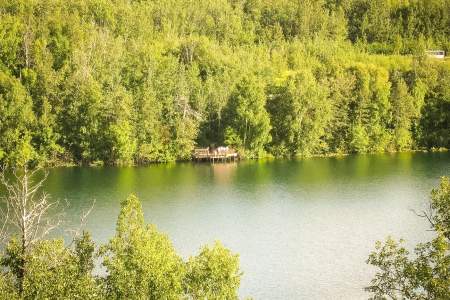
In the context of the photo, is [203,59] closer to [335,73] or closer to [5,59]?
[335,73]

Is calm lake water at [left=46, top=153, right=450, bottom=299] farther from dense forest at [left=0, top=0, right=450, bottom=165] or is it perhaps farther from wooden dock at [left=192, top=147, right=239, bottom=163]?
dense forest at [left=0, top=0, right=450, bottom=165]

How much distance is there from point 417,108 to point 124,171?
34088mm

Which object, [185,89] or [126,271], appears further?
[185,89]

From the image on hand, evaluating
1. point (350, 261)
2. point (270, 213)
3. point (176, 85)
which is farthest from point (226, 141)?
point (350, 261)

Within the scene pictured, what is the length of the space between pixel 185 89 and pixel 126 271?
49128mm

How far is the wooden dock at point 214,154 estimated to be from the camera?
6712 centimetres

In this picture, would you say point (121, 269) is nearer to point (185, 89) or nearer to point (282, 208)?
point (282, 208)

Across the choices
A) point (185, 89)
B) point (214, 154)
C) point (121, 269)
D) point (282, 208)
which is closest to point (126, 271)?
point (121, 269)

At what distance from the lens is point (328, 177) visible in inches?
2219

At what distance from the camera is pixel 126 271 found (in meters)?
21.6

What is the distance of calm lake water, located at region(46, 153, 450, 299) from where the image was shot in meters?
32.2

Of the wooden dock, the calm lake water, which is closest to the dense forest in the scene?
the wooden dock

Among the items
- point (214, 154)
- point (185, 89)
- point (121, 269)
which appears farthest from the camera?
point (185, 89)

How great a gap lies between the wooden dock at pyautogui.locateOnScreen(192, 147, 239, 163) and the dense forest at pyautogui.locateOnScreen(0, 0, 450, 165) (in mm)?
898
